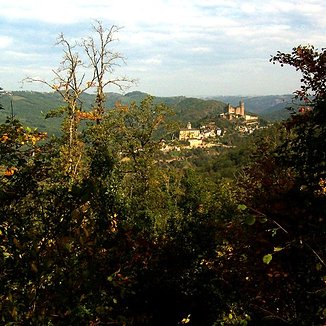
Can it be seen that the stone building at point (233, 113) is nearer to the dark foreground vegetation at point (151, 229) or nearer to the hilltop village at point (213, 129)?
the hilltop village at point (213, 129)

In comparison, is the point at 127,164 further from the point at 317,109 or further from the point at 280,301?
the point at 317,109

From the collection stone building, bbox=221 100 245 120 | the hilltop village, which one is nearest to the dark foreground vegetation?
the hilltop village

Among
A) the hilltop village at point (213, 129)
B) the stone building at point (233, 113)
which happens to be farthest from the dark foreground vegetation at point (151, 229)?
the stone building at point (233, 113)

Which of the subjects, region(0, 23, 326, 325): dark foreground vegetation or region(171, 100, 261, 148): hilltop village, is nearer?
region(0, 23, 326, 325): dark foreground vegetation

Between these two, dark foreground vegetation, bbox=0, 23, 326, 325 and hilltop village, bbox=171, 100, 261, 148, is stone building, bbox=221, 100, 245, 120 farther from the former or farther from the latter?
dark foreground vegetation, bbox=0, 23, 326, 325

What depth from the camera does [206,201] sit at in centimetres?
1563

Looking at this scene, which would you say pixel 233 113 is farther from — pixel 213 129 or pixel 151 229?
pixel 151 229

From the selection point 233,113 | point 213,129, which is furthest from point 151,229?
point 233,113

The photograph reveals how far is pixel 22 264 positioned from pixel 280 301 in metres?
4.46

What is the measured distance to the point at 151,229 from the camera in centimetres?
1398

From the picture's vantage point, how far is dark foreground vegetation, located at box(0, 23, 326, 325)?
256cm

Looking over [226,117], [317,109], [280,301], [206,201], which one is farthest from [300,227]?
[226,117]

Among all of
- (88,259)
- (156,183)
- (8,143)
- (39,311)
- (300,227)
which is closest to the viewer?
(39,311)

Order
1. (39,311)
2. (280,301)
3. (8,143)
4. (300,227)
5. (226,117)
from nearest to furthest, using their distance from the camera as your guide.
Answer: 1. (39,311)
2. (300,227)
3. (8,143)
4. (280,301)
5. (226,117)
